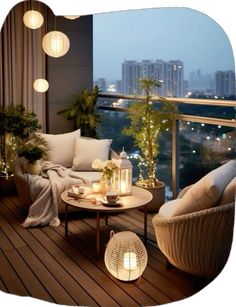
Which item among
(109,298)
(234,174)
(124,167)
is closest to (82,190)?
(124,167)

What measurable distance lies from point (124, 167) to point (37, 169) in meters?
1.02

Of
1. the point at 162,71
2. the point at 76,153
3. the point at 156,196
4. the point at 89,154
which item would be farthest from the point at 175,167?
the point at 76,153

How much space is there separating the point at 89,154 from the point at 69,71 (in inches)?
44.3

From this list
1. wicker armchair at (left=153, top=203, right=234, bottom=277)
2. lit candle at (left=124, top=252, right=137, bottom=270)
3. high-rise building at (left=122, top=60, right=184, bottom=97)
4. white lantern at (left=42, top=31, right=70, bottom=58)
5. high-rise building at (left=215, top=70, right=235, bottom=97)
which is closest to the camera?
high-rise building at (left=215, top=70, right=235, bottom=97)

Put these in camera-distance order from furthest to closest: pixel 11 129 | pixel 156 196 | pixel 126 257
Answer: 1. pixel 11 129
2. pixel 156 196
3. pixel 126 257

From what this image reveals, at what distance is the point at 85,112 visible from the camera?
4.55 metres

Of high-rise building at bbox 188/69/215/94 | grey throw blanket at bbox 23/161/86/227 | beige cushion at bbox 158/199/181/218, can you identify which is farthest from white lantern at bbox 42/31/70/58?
high-rise building at bbox 188/69/215/94

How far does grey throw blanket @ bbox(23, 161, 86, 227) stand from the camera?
11.1 ft

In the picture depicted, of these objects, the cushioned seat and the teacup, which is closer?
the teacup

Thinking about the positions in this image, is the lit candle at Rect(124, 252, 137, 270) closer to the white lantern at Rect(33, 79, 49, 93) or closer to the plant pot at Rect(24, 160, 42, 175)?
the plant pot at Rect(24, 160, 42, 175)

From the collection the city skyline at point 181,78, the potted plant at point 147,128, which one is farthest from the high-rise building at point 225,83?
the potted plant at point 147,128

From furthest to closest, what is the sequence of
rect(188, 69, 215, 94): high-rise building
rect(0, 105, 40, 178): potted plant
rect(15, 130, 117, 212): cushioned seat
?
1. rect(0, 105, 40, 178): potted plant
2. rect(15, 130, 117, 212): cushioned seat
3. rect(188, 69, 215, 94): high-rise building

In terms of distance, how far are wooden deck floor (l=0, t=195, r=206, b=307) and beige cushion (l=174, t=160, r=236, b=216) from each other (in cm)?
41

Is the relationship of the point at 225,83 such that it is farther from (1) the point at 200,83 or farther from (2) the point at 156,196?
(2) the point at 156,196
